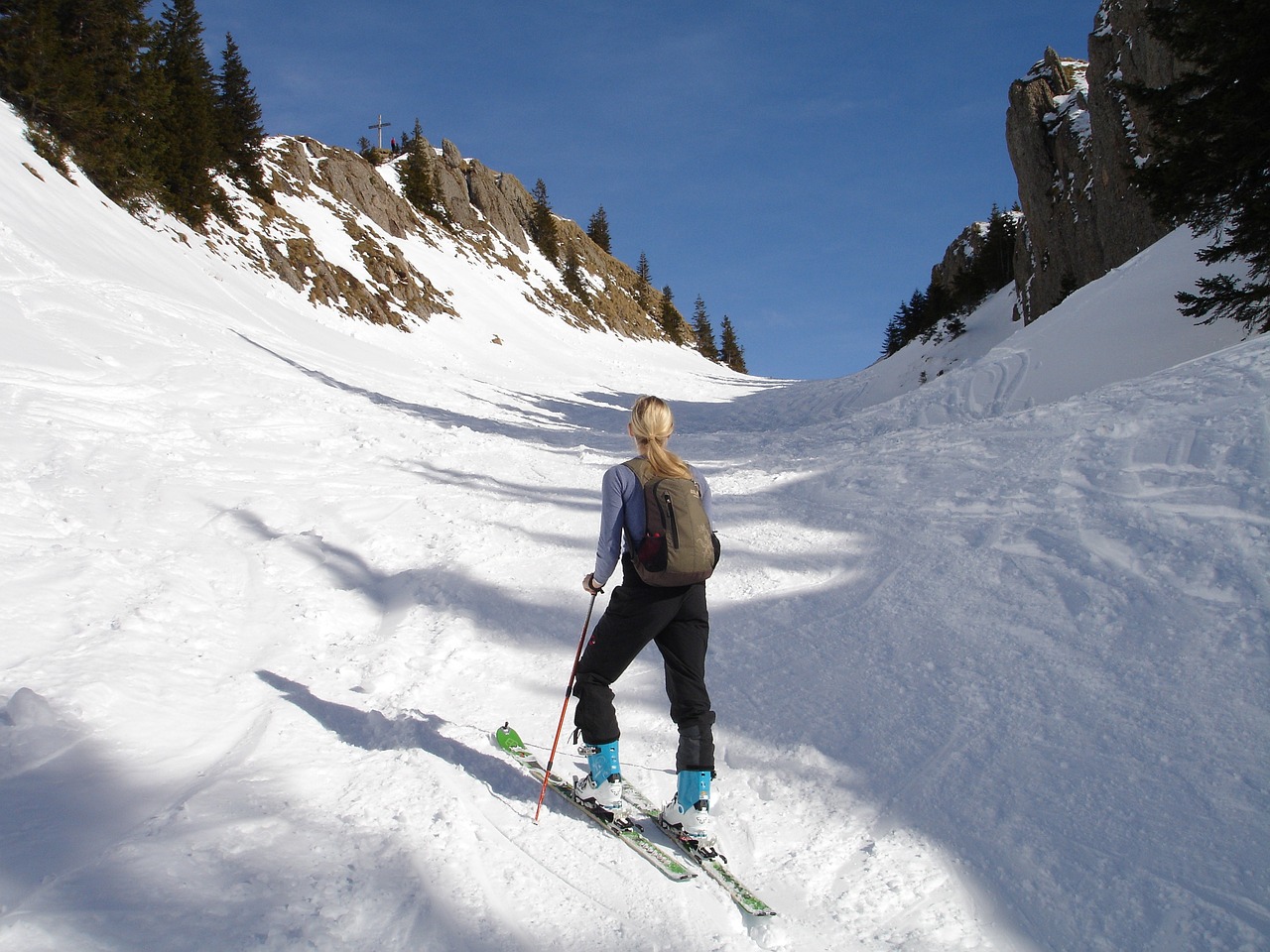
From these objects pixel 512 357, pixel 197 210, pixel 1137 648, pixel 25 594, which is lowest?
pixel 1137 648

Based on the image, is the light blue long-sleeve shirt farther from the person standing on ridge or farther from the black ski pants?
the black ski pants

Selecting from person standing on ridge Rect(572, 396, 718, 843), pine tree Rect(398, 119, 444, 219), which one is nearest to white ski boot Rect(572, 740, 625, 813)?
person standing on ridge Rect(572, 396, 718, 843)

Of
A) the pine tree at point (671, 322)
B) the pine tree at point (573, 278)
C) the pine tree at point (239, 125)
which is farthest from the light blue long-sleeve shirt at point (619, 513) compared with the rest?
the pine tree at point (671, 322)

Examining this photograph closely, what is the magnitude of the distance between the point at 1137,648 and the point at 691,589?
3.05 meters

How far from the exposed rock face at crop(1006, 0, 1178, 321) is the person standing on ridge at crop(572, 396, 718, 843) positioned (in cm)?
2243

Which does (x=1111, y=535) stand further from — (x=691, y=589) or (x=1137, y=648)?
(x=691, y=589)

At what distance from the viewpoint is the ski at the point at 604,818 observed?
3201mm

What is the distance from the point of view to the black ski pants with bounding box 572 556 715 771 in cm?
343

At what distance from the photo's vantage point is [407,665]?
5.03m

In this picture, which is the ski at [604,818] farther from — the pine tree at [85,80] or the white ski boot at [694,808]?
the pine tree at [85,80]

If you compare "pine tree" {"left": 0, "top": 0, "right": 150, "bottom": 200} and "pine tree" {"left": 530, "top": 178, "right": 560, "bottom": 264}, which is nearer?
"pine tree" {"left": 0, "top": 0, "right": 150, "bottom": 200}

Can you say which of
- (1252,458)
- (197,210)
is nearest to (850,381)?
(1252,458)

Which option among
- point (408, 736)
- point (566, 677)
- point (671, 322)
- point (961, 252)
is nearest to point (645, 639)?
point (408, 736)

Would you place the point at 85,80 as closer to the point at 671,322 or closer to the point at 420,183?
the point at 420,183
